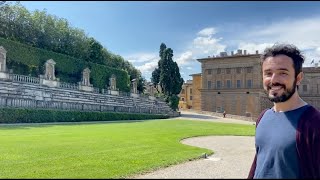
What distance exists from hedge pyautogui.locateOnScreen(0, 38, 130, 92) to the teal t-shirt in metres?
38.7

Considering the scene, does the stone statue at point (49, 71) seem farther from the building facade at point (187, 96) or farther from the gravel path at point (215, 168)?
the building facade at point (187, 96)

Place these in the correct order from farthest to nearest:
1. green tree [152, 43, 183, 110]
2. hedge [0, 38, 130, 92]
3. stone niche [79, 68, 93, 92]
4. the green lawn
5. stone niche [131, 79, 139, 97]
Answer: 1. green tree [152, 43, 183, 110]
2. stone niche [131, 79, 139, 97]
3. stone niche [79, 68, 93, 92]
4. hedge [0, 38, 130, 92]
5. the green lawn

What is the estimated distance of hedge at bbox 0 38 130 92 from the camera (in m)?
38.6

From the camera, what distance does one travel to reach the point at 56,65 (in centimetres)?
4400

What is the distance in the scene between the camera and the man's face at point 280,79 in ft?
8.83

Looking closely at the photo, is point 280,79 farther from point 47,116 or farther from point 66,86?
point 66,86

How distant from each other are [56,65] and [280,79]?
4422 cm

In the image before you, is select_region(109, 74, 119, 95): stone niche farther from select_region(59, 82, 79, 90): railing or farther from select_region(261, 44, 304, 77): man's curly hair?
select_region(261, 44, 304, 77): man's curly hair

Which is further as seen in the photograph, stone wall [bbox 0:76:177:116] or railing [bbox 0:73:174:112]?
railing [bbox 0:73:174:112]

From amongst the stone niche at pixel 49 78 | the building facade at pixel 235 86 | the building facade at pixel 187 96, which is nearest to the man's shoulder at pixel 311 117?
the stone niche at pixel 49 78

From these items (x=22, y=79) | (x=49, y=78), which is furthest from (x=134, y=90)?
(x=22, y=79)

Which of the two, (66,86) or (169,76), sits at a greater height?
(169,76)

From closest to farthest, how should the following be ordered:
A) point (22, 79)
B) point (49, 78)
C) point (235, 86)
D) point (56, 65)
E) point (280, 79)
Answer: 1. point (280, 79)
2. point (22, 79)
3. point (49, 78)
4. point (56, 65)
5. point (235, 86)

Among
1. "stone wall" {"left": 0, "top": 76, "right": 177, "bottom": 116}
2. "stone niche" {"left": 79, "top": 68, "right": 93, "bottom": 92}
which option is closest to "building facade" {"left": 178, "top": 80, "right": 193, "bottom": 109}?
"stone wall" {"left": 0, "top": 76, "right": 177, "bottom": 116}
